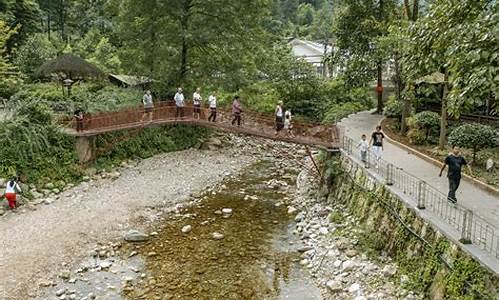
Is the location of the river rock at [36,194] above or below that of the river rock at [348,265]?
above

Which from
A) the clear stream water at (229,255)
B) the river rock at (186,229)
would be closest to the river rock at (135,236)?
the clear stream water at (229,255)

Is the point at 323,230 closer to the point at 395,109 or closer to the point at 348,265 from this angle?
the point at 348,265

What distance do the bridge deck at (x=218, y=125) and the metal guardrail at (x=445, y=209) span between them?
2.96 meters

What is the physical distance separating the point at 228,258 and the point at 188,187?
286 inches

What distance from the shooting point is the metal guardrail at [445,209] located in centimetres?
1021

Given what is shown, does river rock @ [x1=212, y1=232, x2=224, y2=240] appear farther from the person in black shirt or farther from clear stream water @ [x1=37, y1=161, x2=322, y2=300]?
the person in black shirt

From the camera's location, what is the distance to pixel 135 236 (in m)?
16.0

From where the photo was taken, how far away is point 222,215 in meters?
18.5

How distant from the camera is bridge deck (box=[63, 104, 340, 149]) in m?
20.8

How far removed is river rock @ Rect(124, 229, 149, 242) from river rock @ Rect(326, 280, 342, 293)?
671 cm

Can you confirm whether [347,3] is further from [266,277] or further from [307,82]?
A: [266,277]

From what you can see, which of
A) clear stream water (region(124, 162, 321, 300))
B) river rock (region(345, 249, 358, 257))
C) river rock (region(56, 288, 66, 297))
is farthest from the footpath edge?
river rock (region(56, 288, 66, 297))

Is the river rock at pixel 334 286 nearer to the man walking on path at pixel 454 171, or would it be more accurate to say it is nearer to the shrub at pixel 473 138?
the man walking on path at pixel 454 171

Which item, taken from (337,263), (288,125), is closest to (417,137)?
(288,125)
